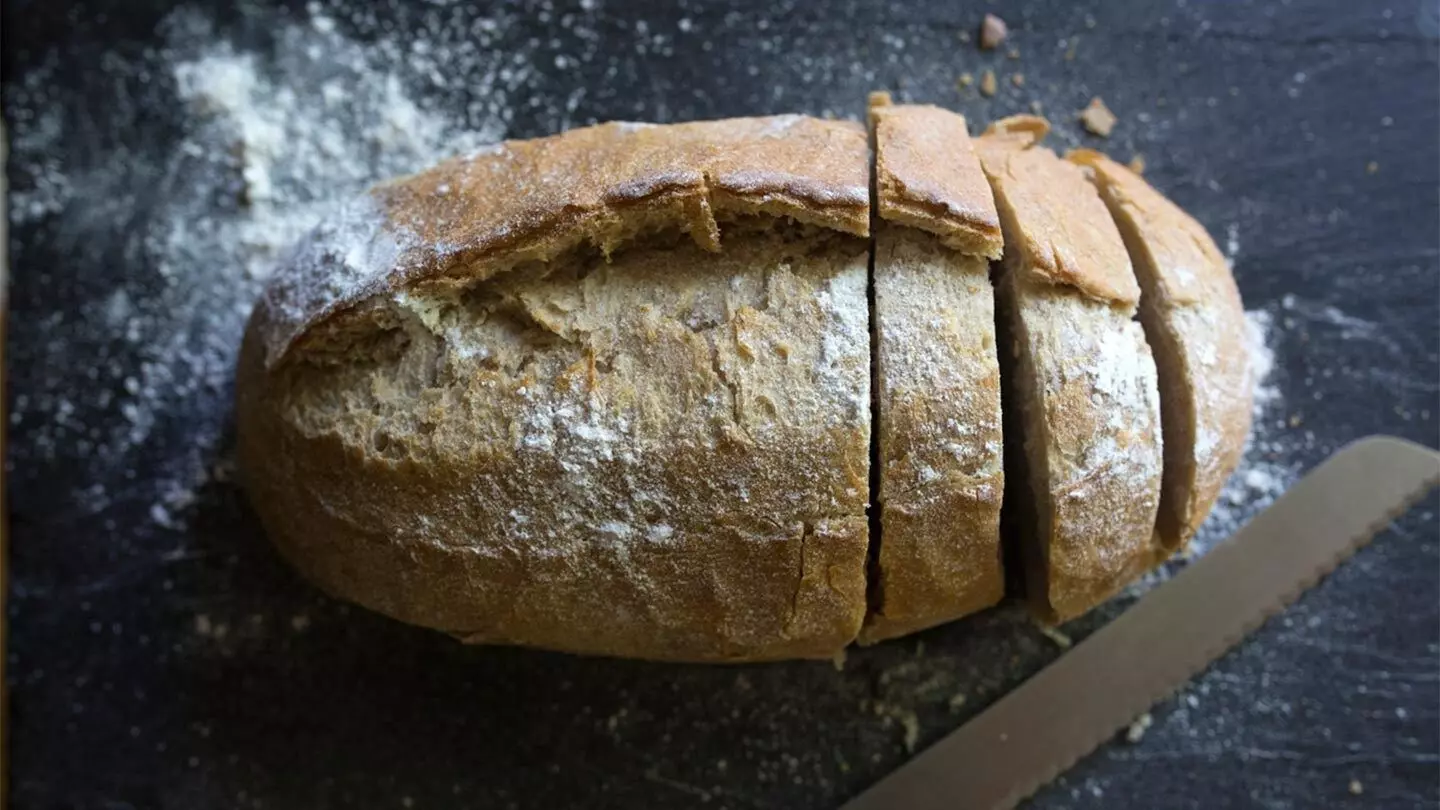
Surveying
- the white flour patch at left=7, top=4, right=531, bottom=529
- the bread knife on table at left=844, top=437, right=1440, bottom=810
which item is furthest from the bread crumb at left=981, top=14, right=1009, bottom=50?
the bread knife on table at left=844, top=437, right=1440, bottom=810

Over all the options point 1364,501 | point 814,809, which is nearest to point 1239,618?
point 1364,501

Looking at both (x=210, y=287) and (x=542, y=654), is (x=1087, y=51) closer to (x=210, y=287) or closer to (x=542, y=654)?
(x=542, y=654)

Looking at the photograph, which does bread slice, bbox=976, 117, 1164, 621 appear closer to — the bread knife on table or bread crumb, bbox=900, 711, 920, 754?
the bread knife on table

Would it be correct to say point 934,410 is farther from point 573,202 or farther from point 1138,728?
point 1138,728

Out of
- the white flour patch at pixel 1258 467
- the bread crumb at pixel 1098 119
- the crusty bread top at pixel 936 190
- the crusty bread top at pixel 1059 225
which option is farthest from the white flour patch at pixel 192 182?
the white flour patch at pixel 1258 467

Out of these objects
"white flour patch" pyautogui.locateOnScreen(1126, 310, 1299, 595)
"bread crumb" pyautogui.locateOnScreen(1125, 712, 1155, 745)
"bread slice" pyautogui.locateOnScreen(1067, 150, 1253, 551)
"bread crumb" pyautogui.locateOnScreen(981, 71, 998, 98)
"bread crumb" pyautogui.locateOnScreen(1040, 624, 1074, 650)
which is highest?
"bread crumb" pyautogui.locateOnScreen(981, 71, 998, 98)

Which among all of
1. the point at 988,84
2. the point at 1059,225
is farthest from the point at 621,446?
the point at 988,84
